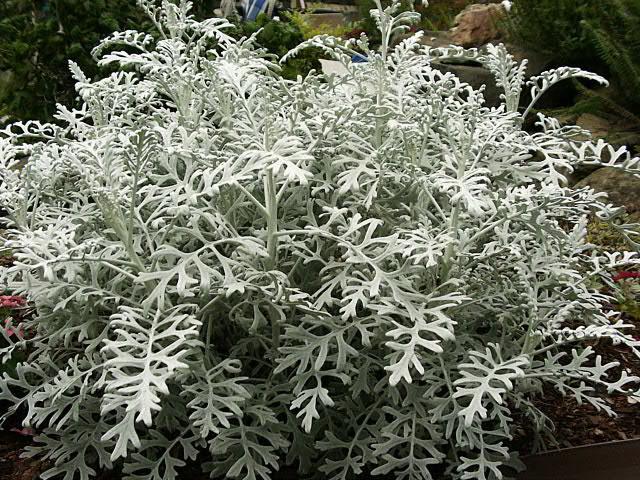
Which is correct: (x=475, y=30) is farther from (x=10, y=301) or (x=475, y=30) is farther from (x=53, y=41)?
(x=10, y=301)

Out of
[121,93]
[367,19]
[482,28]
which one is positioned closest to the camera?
[121,93]

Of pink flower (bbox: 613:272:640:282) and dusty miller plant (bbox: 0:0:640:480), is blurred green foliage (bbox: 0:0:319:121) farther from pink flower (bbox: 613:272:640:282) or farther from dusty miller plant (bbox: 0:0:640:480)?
pink flower (bbox: 613:272:640:282)

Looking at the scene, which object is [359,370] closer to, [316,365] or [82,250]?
[316,365]

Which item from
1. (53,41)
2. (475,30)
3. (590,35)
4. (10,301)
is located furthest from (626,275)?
(475,30)

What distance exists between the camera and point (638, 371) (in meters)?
2.94

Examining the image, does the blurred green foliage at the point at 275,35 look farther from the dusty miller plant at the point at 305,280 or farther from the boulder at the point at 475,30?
the boulder at the point at 475,30

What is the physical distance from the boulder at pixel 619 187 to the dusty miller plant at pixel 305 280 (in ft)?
7.33

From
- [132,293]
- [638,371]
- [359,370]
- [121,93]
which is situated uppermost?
[121,93]

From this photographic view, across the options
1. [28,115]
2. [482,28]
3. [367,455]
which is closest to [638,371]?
[367,455]

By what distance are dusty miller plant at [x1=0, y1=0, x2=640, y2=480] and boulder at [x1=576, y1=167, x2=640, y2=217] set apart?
223cm

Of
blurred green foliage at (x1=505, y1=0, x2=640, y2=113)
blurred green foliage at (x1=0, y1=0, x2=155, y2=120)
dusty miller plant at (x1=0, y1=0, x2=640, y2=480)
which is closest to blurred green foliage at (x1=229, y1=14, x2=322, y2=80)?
blurred green foliage at (x1=0, y1=0, x2=155, y2=120)

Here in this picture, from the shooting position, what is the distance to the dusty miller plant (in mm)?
1993

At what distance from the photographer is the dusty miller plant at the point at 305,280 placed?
1.99m

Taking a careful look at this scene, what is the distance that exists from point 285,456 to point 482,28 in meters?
7.57
